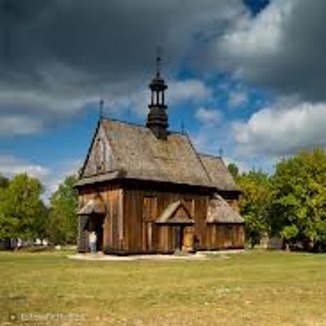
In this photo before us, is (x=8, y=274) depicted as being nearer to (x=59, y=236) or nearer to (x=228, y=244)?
(x=228, y=244)

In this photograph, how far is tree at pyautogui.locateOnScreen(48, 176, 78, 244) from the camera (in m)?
92.6

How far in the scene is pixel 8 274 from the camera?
2623 cm

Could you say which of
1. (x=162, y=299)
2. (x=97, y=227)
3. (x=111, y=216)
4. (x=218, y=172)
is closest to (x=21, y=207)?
(x=218, y=172)

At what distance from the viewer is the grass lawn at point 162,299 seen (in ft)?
44.1

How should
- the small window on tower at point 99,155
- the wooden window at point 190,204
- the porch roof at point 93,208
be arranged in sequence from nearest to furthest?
the porch roof at point 93,208 < the small window on tower at point 99,155 < the wooden window at point 190,204

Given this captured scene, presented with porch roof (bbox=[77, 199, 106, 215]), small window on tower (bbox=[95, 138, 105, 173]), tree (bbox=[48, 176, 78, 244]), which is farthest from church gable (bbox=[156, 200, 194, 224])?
tree (bbox=[48, 176, 78, 244])

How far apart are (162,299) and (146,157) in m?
32.5

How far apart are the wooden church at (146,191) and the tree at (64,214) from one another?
132 ft

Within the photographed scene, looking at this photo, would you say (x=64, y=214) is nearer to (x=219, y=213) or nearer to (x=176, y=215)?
(x=219, y=213)

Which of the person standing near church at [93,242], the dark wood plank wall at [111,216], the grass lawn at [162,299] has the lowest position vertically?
the grass lawn at [162,299]

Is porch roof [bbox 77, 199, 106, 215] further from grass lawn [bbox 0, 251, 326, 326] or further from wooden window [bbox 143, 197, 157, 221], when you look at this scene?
grass lawn [bbox 0, 251, 326, 326]

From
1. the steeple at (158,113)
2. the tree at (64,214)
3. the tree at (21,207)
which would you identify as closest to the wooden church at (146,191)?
the steeple at (158,113)

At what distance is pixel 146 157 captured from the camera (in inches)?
1935

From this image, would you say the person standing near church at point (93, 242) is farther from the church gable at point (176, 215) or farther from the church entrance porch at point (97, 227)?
A: the church gable at point (176, 215)
